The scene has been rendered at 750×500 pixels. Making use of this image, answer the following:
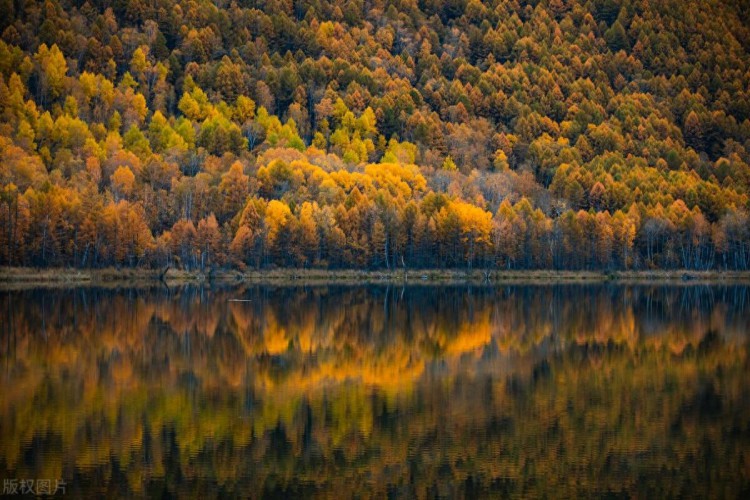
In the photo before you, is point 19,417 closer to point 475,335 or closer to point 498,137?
point 475,335

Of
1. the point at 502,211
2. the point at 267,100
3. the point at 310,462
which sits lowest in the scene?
the point at 310,462

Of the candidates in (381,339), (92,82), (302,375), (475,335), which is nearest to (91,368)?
(302,375)

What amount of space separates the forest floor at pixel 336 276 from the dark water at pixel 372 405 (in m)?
42.7

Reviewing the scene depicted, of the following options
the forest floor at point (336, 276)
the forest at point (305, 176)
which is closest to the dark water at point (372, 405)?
the forest floor at point (336, 276)

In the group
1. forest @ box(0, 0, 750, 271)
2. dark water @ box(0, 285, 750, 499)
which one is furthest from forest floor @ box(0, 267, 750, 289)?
dark water @ box(0, 285, 750, 499)

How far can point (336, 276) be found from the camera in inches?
4648

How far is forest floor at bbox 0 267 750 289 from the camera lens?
102m

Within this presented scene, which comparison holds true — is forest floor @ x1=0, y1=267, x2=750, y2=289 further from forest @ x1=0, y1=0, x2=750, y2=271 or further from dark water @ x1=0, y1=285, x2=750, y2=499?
dark water @ x1=0, y1=285, x2=750, y2=499

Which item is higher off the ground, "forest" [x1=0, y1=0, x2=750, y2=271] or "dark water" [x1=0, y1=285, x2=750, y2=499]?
"forest" [x1=0, y1=0, x2=750, y2=271]

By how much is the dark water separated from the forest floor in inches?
1681

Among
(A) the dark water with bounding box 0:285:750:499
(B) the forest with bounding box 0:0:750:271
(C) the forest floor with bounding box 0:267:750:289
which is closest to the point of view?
(A) the dark water with bounding box 0:285:750:499

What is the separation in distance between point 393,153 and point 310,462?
14647 cm

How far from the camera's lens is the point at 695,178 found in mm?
167375

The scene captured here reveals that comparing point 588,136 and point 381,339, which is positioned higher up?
point 588,136
